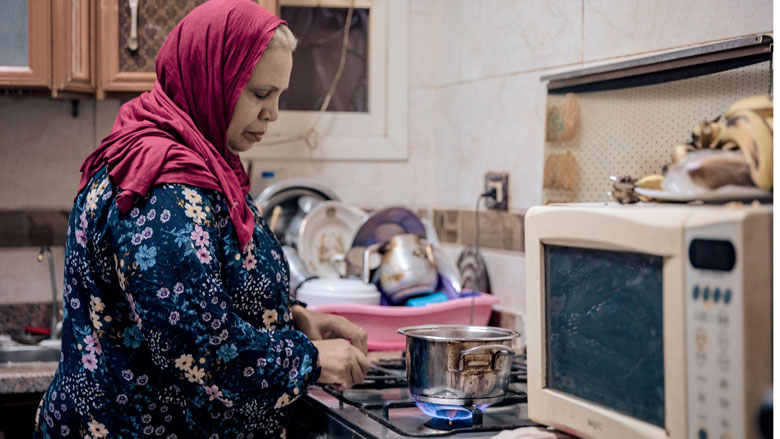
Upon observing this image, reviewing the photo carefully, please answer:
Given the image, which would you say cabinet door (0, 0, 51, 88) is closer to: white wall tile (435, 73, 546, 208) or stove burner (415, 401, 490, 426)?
white wall tile (435, 73, 546, 208)

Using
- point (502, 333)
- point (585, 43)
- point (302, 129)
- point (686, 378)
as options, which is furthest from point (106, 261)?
point (302, 129)

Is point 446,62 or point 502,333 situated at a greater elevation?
point 446,62

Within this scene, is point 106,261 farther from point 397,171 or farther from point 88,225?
point 397,171

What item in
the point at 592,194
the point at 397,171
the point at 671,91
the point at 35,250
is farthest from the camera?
the point at 397,171

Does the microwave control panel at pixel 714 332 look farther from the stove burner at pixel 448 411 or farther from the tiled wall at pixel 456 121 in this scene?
the tiled wall at pixel 456 121

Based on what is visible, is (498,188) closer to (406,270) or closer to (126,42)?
(406,270)

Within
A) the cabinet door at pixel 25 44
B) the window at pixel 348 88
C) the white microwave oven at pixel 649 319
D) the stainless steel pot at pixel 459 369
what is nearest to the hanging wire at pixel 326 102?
the window at pixel 348 88

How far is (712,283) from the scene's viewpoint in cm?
85

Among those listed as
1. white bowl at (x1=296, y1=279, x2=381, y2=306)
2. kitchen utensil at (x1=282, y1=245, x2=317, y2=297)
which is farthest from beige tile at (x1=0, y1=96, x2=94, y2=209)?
white bowl at (x1=296, y1=279, x2=381, y2=306)

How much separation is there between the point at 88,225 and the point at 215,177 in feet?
0.67

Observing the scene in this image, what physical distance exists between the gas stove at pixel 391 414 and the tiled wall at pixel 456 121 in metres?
0.66

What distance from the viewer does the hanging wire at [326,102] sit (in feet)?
8.49

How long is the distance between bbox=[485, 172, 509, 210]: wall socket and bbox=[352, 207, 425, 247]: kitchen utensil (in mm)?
237

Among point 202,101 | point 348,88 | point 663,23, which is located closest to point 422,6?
point 348,88
